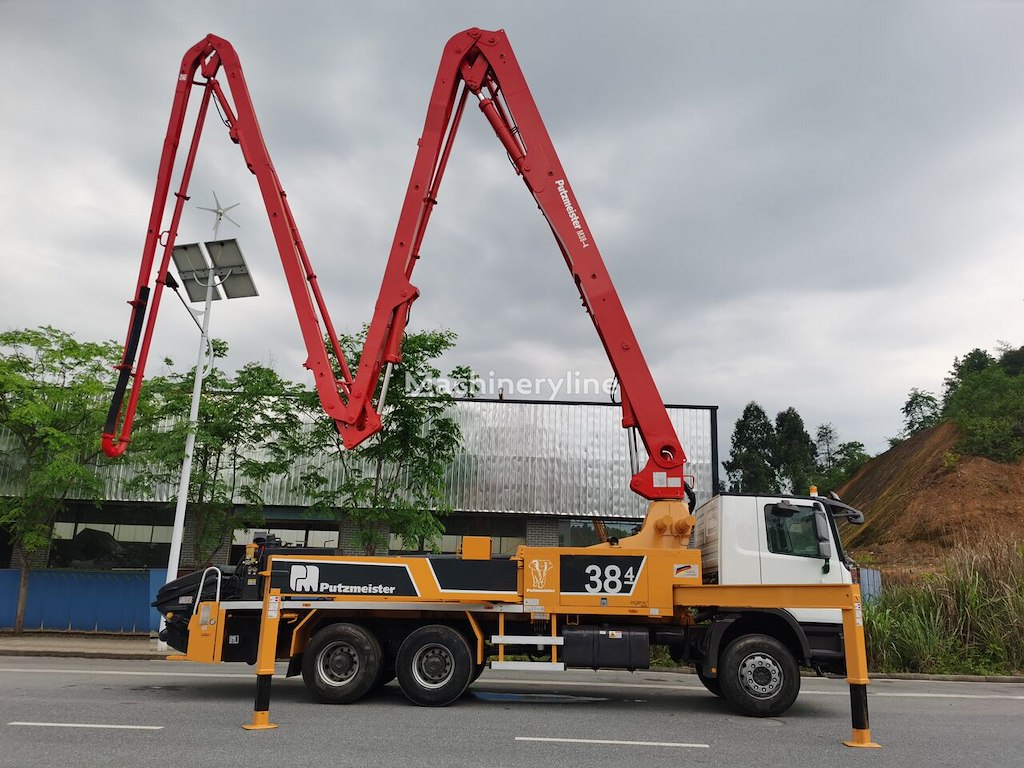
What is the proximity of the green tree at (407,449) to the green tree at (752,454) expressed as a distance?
187 ft

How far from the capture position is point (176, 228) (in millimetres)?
12117

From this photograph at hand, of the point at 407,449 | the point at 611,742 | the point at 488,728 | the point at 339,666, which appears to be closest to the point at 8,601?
the point at 407,449

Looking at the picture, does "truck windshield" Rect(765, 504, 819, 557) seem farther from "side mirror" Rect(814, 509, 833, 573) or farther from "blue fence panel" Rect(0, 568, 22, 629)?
"blue fence panel" Rect(0, 568, 22, 629)

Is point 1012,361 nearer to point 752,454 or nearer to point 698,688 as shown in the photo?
point 752,454

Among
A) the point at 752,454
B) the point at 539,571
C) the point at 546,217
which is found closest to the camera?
the point at 539,571

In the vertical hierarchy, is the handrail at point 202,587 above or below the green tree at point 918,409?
below

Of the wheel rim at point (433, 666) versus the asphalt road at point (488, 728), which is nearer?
the asphalt road at point (488, 728)

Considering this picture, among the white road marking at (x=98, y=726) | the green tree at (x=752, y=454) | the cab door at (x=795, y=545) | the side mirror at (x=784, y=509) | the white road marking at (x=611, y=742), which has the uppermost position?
the green tree at (x=752, y=454)

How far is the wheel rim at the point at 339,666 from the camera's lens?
30.7 feet

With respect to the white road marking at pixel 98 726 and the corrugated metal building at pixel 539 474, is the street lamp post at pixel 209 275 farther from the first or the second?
the white road marking at pixel 98 726

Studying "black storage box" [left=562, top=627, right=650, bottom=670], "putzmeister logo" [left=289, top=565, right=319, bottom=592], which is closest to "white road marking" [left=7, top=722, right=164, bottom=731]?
"putzmeister logo" [left=289, top=565, right=319, bottom=592]

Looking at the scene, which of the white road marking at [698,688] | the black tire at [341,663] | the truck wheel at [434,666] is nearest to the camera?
the truck wheel at [434,666]

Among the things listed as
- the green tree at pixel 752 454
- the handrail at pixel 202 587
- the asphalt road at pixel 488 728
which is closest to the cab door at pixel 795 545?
the asphalt road at pixel 488 728

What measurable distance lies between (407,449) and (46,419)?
28.2ft
